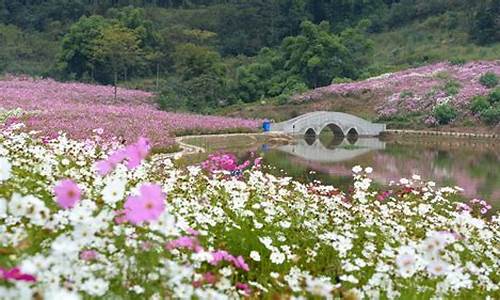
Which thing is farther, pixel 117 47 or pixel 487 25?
pixel 487 25

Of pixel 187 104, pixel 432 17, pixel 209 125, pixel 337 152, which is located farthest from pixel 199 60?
pixel 432 17

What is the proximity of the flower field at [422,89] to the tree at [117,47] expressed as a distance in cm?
890

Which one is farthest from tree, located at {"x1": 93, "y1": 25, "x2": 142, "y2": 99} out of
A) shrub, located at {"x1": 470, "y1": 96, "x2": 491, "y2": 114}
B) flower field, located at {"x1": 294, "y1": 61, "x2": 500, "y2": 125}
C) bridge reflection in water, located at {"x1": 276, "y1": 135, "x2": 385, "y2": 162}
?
shrub, located at {"x1": 470, "y1": 96, "x2": 491, "y2": 114}

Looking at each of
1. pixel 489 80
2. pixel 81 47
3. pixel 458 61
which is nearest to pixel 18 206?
pixel 489 80

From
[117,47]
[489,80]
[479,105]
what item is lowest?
[479,105]

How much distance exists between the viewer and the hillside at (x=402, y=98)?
35219 millimetres

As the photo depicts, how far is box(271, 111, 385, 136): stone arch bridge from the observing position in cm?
3200

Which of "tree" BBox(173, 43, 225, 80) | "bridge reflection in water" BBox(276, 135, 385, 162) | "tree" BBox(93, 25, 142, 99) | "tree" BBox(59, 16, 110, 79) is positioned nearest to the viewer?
"bridge reflection in water" BBox(276, 135, 385, 162)

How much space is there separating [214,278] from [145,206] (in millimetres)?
545

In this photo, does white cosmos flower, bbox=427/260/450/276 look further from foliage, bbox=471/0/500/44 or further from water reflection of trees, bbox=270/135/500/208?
foliage, bbox=471/0/500/44

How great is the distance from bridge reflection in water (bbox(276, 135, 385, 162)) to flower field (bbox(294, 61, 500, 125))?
3776mm

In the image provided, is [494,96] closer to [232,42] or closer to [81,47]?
[232,42]

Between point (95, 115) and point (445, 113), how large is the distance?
61.5ft

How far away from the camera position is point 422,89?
1473 inches
